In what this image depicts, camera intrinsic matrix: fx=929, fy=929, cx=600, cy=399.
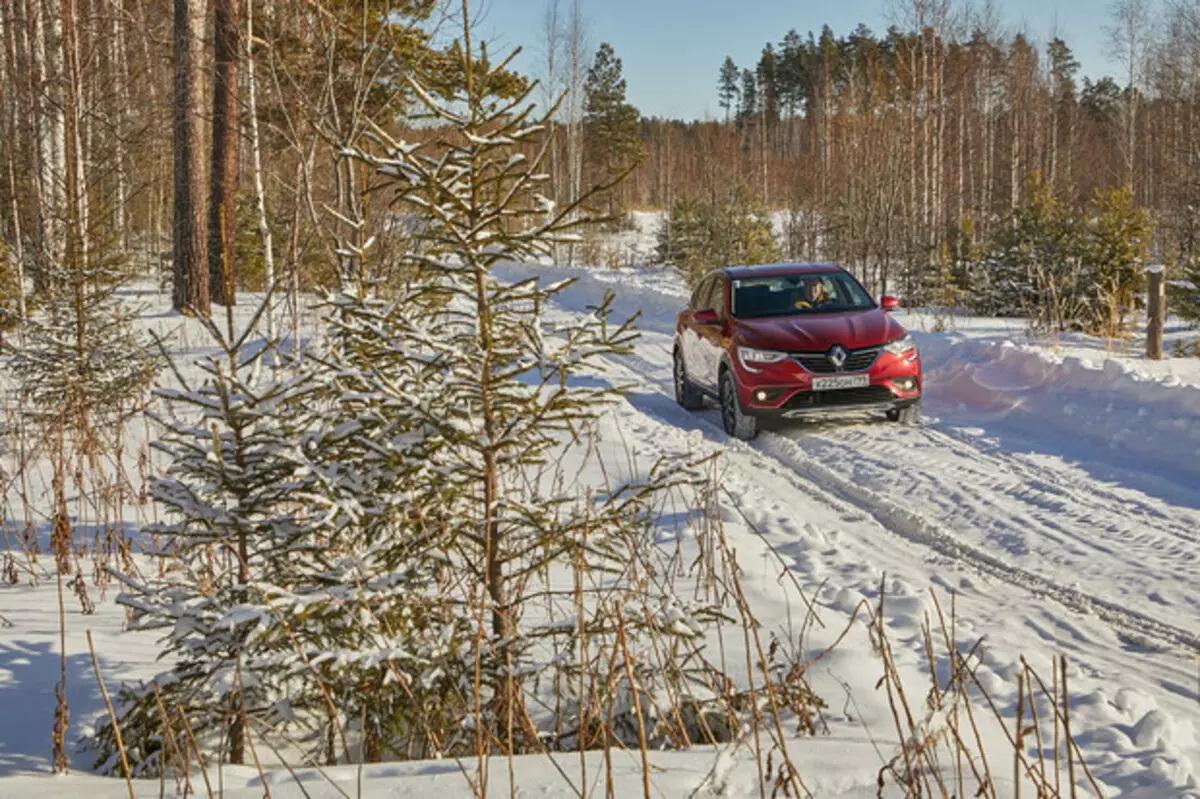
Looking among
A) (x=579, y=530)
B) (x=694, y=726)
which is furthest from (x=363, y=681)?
(x=694, y=726)

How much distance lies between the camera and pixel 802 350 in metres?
9.02

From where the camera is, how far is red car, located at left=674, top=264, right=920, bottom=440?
8961 mm

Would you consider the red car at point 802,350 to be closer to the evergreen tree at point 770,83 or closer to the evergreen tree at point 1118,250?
the evergreen tree at point 1118,250

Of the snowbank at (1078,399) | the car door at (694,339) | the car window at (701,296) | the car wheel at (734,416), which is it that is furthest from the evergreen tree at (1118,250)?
the car wheel at (734,416)

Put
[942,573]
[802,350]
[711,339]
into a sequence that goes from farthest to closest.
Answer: [711,339]
[802,350]
[942,573]

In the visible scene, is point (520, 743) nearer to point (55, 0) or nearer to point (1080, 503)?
point (1080, 503)

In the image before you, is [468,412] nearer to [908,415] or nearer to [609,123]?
[908,415]

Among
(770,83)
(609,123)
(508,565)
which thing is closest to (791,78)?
(770,83)

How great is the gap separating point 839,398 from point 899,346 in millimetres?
795

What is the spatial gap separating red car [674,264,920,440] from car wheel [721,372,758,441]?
10mm

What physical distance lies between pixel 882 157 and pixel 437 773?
1858 centimetres

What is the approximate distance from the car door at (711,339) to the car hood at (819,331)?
1.44ft

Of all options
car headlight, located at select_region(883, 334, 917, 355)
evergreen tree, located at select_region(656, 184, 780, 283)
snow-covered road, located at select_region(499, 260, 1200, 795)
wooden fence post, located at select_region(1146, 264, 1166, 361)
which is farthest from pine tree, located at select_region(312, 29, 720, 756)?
evergreen tree, located at select_region(656, 184, 780, 283)

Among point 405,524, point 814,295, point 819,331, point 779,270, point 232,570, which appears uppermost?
point 779,270
